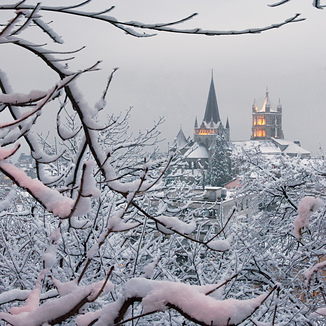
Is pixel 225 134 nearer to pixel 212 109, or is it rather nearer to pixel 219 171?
pixel 212 109

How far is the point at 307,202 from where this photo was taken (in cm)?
174

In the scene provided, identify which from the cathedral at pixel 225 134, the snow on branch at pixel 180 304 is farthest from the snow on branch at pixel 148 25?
the cathedral at pixel 225 134

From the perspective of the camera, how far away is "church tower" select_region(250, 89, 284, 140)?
112 m

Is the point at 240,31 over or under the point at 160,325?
over

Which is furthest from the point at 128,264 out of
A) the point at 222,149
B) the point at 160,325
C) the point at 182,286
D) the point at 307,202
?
the point at 222,149

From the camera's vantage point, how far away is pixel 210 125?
89.4 metres

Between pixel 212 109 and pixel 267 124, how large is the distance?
26919 millimetres

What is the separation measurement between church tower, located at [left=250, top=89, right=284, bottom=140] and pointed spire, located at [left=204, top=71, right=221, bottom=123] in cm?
2434

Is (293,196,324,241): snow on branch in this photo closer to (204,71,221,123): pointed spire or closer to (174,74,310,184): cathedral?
(174,74,310,184): cathedral

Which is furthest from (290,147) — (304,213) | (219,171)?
(304,213)

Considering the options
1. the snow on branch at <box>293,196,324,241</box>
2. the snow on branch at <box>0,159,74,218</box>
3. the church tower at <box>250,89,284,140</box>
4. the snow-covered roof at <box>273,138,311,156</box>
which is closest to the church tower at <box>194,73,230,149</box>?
the snow-covered roof at <box>273,138,311,156</box>

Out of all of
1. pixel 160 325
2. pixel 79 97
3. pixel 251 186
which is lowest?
pixel 160 325

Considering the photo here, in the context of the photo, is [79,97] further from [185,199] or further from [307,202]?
[185,199]

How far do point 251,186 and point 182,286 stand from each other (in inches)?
352
